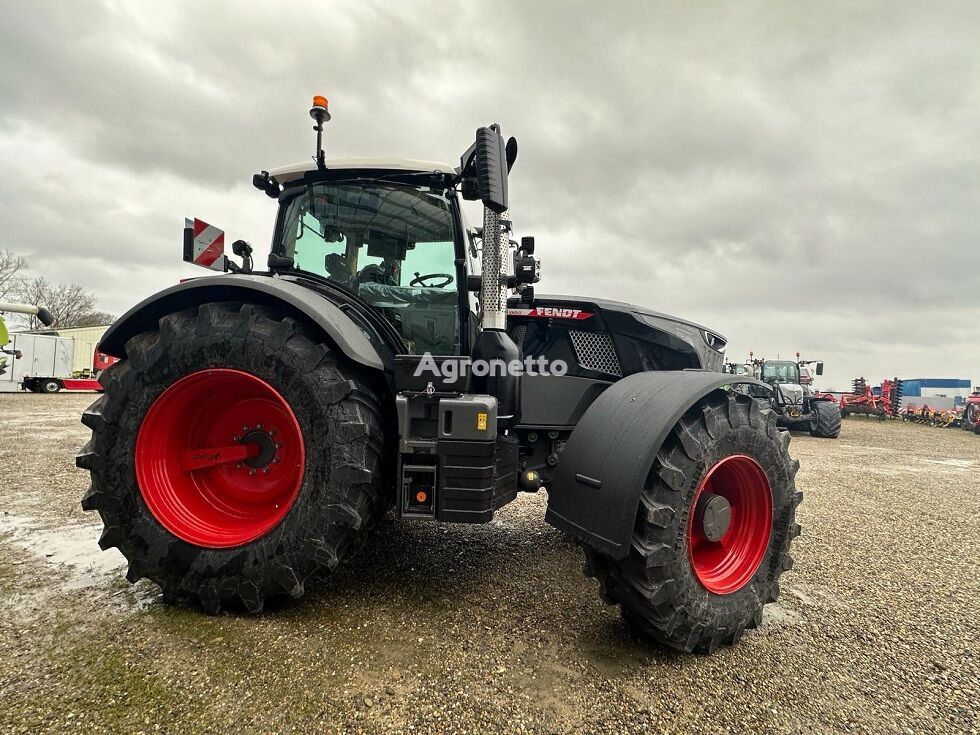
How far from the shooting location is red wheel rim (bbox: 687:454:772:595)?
241 centimetres

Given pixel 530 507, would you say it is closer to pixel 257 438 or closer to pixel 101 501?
pixel 257 438

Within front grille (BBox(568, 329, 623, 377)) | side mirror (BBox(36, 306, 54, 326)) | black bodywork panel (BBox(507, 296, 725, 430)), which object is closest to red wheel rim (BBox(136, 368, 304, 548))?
black bodywork panel (BBox(507, 296, 725, 430))

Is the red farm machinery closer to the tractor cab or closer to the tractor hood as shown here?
the tractor hood

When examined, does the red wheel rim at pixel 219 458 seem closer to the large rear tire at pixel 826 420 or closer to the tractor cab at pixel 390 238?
the tractor cab at pixel 390 238

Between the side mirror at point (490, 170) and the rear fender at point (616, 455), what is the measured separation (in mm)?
1092

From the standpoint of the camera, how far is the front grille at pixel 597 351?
126 inches

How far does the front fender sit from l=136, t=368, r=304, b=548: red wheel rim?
0.40 meters

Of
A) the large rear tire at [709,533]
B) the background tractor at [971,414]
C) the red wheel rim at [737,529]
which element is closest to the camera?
the large rear tire at [709,533]

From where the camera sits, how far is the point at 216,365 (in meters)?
2.38

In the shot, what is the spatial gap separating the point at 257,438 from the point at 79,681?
117 centimetres

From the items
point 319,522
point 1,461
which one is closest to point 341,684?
point 319,522

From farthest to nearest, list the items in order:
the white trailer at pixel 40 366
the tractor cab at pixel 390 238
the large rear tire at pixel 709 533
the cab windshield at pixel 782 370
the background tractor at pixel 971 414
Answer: the white trailer at pixel 40 366 → the background tractor at pixel 971 414 → the cab windshield at pixel 782 370 → the tractor cab at pixel 390 238 → the large rear tire at pixel 709 533
